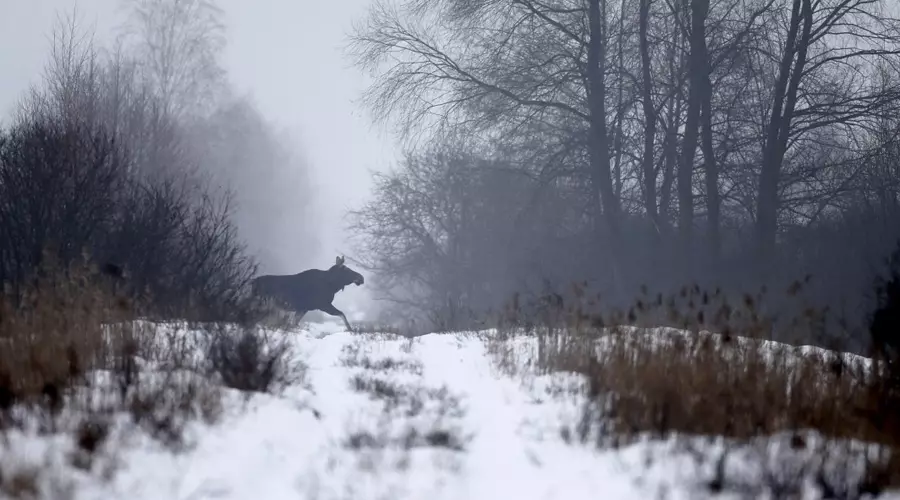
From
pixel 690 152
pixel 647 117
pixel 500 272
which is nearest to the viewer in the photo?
pixel 690 152

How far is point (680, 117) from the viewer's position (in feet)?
58.9

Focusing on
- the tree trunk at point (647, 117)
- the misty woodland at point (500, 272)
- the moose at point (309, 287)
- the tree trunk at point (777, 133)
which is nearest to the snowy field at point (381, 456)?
the misty woodland at point (500, 272)

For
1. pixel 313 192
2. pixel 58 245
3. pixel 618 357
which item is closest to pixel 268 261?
pixel 313 192

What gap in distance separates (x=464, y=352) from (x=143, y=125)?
49.9 feet

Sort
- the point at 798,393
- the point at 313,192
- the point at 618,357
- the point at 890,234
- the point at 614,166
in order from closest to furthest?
the point at 798,393
the point at 618,357
the point at 890,234
the point at 614,166
the point at 313,192

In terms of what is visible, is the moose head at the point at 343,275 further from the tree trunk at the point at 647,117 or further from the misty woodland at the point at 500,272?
the tree trunk at the point at 647,117

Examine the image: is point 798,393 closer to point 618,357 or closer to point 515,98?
point 618,357

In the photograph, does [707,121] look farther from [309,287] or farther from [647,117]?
[309,287]

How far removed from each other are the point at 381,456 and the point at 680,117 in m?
15.7

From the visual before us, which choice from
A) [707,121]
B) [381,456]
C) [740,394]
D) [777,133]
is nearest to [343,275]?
[707,121]

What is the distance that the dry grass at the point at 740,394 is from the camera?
13.6 ft

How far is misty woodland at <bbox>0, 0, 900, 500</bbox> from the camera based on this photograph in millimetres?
3912

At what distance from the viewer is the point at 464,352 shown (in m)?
9.14

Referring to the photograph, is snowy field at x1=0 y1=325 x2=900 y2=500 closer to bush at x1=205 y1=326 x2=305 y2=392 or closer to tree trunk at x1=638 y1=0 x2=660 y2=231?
bush at x1=205 y1=326 x2=305 y2=392
